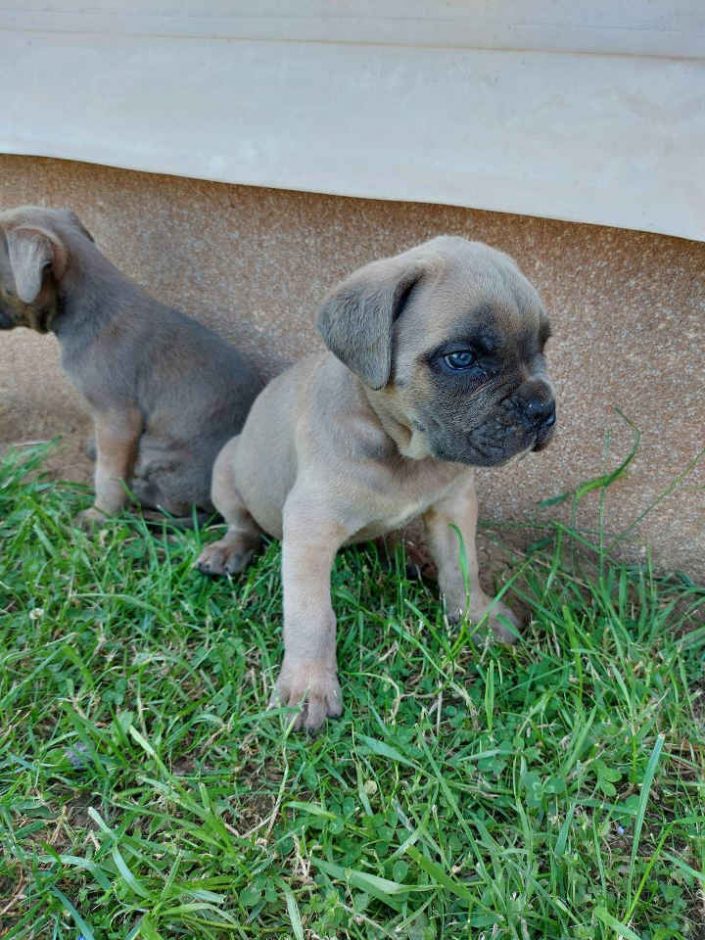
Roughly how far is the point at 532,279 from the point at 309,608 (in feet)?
6.33

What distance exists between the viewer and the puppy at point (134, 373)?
4.48 metres

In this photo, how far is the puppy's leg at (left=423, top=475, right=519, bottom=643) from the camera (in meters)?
3.65

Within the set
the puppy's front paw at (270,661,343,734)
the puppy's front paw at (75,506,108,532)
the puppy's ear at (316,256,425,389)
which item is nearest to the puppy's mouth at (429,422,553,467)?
the puppy's ear at (316,256,425,389)

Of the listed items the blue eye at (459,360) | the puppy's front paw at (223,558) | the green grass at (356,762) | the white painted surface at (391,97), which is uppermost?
the white painted surface at (391,97)

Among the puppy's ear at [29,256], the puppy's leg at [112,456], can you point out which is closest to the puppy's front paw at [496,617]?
the puppy's leg at [112,456]

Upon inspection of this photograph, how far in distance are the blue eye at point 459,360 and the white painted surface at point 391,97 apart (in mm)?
1022

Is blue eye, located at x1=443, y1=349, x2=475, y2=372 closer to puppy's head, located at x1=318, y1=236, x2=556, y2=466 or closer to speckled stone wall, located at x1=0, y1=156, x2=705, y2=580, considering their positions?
puppy's head, located at x1=318, y1=236, x2=556, y2=466

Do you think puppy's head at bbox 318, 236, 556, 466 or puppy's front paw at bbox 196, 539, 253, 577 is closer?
puppy's head at bbox 318, 236, 556, 466

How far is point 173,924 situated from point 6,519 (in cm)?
272

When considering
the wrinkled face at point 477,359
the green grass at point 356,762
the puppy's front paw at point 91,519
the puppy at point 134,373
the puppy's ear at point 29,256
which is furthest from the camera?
the puppy's front paw at point 91,519

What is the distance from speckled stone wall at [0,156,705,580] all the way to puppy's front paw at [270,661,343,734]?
161 centimetres

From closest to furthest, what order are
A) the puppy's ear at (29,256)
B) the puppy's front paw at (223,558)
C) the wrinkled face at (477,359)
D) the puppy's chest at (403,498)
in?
the wrinkled face at (477,359) < the puppy's chest at (403,498) < the puppy's ear at (29,256) < the puppy's front paw at (223,558)

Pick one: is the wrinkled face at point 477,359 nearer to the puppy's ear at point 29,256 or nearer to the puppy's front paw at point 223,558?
the puppy's front paw at point 223,558

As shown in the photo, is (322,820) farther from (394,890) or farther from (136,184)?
(136,184)
